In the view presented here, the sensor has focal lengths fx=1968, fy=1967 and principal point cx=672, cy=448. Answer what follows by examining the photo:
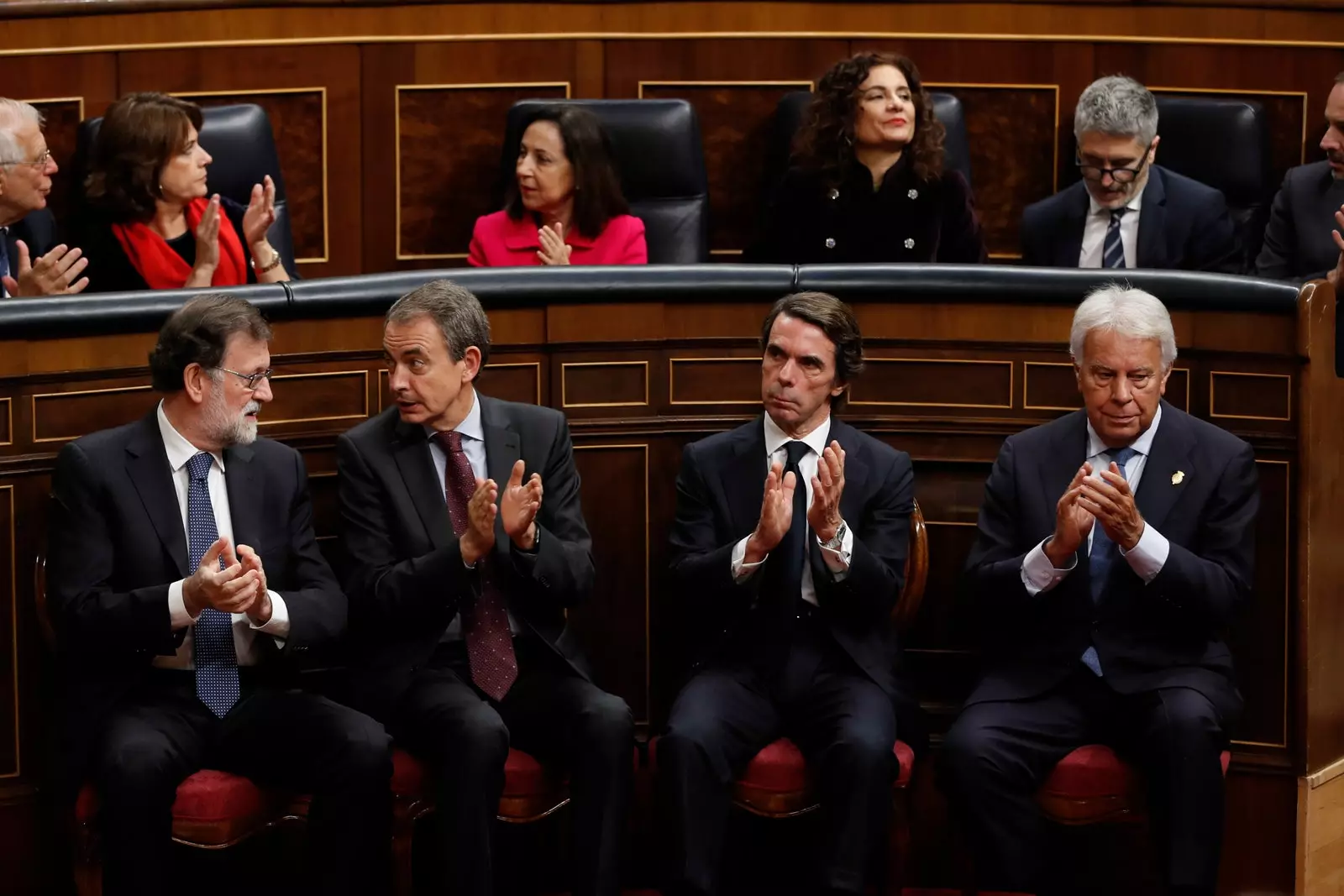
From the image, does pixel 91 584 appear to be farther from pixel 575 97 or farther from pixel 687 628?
pixel 575 97

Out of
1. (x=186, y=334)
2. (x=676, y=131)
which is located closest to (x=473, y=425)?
(x=186, y=334)

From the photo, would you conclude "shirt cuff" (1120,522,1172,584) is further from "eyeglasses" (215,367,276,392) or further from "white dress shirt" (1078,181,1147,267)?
"eyeglasses" (215,367,276,392)

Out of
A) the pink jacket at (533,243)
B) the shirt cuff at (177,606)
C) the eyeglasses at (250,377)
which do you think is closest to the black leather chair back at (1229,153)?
the pink jacket at (533,243)

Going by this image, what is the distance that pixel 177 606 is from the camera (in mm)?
2887

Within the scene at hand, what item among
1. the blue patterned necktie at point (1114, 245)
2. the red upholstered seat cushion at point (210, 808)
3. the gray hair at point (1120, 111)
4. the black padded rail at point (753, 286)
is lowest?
the red upholstered seat cushion at point (210, 808)

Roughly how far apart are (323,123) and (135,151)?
64 centimetres

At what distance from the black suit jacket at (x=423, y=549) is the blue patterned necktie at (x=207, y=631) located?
0.67ft

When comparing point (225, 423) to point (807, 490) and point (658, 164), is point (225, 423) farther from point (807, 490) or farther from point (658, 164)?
point (658, 164)

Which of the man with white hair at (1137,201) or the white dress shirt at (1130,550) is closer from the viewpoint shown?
the white dress shirt at (1130,550)

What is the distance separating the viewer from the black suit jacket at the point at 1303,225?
153 inches

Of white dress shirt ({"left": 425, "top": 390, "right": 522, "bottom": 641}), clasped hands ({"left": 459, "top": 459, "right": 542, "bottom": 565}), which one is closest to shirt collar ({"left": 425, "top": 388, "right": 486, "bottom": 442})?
white dress shirt ({"left": 425, "top": 390, "right": 522, "bottom": 641})

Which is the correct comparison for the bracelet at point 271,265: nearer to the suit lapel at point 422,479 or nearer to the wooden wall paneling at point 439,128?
the wooden wall paneling at point 439,128

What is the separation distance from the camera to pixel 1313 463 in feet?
10.3

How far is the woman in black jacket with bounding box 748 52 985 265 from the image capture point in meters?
4.04
